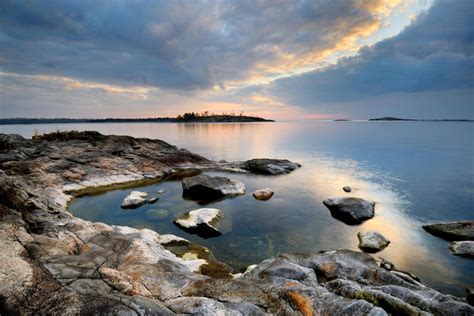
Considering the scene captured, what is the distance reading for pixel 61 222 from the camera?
13.2 meters

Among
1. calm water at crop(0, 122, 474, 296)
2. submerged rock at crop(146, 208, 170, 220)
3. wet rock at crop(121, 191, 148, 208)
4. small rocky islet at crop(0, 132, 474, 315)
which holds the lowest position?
calm water at crop(0, 122, 474, 296)

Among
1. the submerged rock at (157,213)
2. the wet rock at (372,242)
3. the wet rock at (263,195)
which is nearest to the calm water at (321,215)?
the submerged rock at (157,213)

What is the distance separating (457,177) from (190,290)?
4547cm

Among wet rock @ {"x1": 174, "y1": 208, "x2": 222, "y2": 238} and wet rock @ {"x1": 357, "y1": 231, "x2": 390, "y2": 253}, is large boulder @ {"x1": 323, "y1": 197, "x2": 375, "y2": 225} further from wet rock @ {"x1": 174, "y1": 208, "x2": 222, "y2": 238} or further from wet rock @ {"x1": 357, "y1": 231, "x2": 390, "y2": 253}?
wet rock @ {"x1": 174, "y1": 208, "x2": 222, "y2": 238}

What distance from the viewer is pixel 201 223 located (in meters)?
18.5

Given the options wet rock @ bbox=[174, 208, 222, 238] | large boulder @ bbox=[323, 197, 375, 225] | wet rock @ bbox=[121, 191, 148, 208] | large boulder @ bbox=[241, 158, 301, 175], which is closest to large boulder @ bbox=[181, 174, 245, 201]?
wet rock @ bbox=[121, 191, 148, 208]

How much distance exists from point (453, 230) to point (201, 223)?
18.4 m

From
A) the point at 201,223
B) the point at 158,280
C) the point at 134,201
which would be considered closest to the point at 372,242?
the point at 201,223

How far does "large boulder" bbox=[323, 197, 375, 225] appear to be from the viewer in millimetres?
21031

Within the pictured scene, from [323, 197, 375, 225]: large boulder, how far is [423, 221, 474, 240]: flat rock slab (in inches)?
170

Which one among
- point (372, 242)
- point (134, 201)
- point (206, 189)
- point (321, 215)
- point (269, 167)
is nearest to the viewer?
point (372, 242)

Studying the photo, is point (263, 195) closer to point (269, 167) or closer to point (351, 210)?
point (351, 210)

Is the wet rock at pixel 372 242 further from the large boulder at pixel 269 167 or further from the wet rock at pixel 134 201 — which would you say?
the large boulder at pixel 269 167

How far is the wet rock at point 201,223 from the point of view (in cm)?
1825
